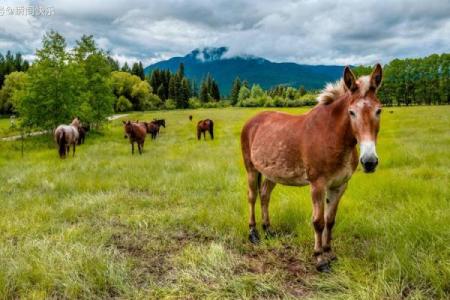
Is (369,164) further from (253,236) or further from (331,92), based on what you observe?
(253,236)

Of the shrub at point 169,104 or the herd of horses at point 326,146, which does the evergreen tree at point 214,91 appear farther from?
the herd of horses at point 326,146

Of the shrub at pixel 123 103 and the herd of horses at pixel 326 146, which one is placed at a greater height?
the shrub at pixel 123 103

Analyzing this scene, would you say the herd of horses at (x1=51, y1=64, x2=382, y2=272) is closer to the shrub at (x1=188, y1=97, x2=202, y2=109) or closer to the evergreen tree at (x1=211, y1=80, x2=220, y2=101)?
the shrub at (x1=188, y1=97, x2=202, y2=109)

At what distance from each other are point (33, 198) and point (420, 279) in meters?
7.96

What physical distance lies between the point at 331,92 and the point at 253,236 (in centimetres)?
257

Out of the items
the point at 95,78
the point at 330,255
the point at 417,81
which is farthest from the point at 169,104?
the point at 330,255

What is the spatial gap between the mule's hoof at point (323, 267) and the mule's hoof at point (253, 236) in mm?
1228

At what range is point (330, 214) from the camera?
483 cm

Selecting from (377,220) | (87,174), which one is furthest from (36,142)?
(377,220)

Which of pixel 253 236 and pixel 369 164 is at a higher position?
pixel 369 164

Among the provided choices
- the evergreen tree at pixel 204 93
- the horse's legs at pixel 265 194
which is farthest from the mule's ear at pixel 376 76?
the evergreen tree at pixel 204 93

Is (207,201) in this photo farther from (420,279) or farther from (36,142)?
(36,142)

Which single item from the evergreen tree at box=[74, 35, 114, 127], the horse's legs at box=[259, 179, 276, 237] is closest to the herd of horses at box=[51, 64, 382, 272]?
the horse's legs at box=[259, 179, 276, 237]

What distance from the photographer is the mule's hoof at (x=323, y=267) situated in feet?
14.5
